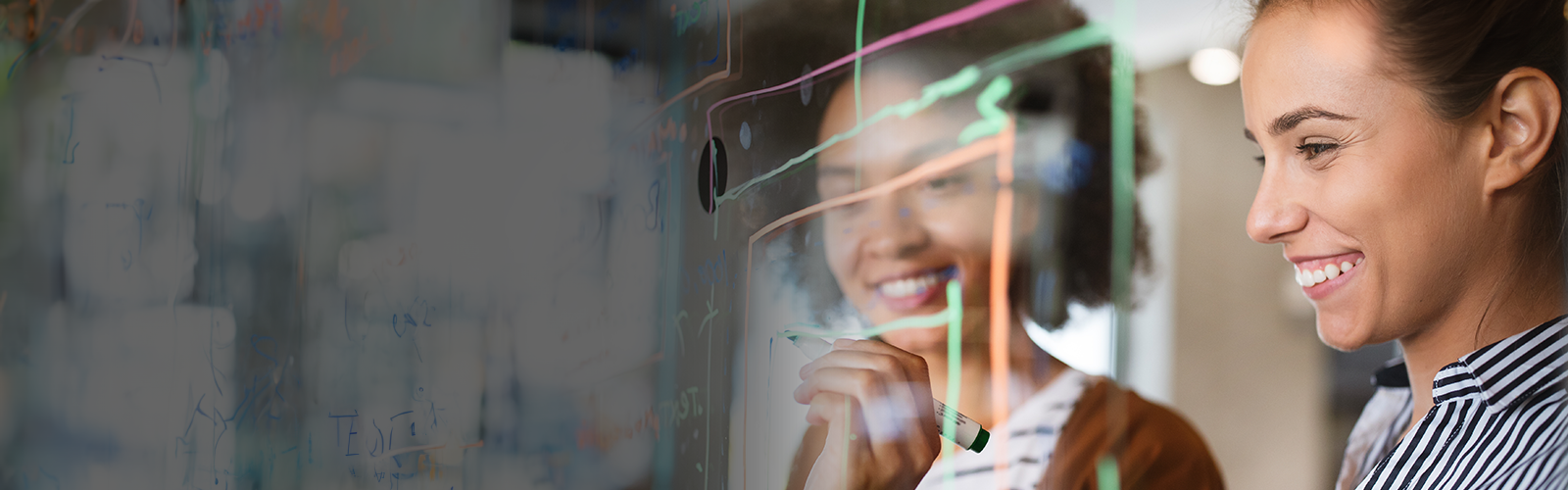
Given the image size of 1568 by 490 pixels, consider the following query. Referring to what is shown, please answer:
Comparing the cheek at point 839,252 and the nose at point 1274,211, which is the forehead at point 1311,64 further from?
the cheek at point 839,252

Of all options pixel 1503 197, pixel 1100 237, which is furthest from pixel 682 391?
pixel 1503 197

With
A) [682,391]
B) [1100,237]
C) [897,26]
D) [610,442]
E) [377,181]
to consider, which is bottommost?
[610,442]

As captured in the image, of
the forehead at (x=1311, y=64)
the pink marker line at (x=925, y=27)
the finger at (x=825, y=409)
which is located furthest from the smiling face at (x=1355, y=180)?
the finger at (x=825, y=409)

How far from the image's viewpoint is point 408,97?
1353mm

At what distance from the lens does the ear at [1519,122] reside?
48 cm

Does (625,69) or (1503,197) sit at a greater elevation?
(625,69)

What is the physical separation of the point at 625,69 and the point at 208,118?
62 cm

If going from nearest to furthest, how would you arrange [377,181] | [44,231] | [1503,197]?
[1503,197], [44,231], [377,181]

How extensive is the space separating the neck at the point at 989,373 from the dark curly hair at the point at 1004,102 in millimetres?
31

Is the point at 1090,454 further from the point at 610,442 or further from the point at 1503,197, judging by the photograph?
the point at 610,442

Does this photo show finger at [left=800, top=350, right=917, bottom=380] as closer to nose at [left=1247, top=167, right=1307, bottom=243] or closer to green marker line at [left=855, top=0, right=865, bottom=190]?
green marker line at [left=855, top=0, right=865, bottom=190]

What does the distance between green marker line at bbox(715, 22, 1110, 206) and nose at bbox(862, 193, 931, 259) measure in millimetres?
88

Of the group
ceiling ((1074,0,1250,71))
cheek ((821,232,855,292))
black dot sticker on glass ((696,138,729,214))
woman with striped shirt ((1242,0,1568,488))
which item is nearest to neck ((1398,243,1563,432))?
woman with striped shirt ((1242,0,1568,488))

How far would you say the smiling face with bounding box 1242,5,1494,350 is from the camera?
51 centimetres
